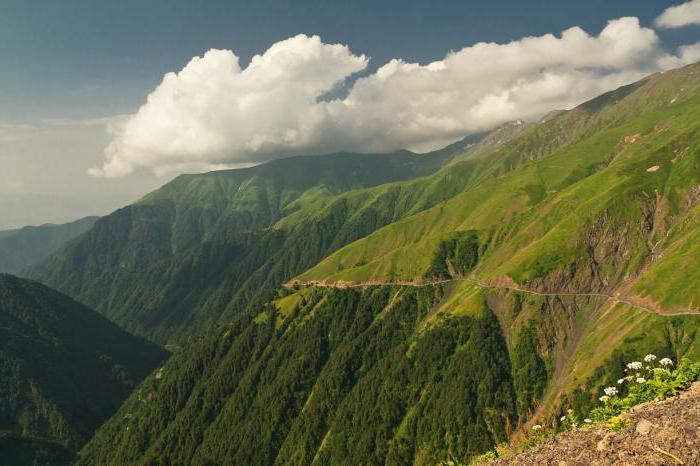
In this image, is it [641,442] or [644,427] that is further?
[644,427]

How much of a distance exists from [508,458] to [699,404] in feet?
46.9

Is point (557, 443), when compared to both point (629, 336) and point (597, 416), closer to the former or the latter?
point (597, 416)

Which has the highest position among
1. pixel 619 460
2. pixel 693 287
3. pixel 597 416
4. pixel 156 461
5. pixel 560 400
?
pixel 619 460

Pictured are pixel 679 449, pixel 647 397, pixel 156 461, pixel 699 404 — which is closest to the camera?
pixel 679 449

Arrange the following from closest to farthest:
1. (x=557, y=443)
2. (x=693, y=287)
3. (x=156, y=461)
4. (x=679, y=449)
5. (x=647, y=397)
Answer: (x=679, y=449)
(x=557, y=443)
(x=647, y=397)
(x=156, y=461)
(x=693, y=287)

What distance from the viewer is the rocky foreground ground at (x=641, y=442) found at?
93.4 ft

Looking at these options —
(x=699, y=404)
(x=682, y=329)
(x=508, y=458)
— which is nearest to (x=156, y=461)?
(x=508, y=458)

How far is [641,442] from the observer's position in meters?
30.2

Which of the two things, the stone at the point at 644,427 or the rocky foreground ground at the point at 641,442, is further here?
the stone at the point at 644,427

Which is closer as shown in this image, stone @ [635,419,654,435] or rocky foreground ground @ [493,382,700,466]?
rocky foreground ground @ [493,382,700,466]

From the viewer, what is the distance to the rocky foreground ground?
2845 cm

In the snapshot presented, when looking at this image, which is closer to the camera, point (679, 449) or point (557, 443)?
point (679, 449)

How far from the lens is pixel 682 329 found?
18788 cm

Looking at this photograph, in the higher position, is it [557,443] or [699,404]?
[699,404]
